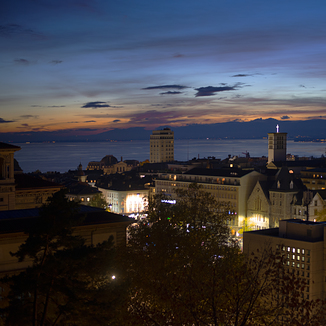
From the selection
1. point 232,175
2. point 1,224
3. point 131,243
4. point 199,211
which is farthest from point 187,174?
point 1,224

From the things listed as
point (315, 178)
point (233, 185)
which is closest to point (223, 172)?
point (233, 185)

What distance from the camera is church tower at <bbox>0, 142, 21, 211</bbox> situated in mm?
45562

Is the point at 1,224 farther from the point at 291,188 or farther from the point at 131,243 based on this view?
the point at 291,188

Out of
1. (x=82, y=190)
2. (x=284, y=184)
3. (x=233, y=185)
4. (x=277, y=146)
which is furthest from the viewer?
(x=277, y=146)

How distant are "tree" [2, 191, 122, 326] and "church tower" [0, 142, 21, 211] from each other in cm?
2375

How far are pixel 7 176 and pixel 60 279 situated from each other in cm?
2649

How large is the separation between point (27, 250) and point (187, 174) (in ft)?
339

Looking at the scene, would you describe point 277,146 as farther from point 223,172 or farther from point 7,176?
point 7,176

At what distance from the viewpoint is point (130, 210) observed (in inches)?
5384

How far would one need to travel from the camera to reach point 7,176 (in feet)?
153

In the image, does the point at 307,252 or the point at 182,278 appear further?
the point at 307,252

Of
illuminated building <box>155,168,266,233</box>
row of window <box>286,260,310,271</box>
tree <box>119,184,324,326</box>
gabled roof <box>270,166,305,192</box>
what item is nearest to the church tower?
tree <box>119,184,324,326</box>

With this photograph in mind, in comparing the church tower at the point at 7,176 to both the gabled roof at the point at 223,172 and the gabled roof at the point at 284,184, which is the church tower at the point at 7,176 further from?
the gabled roof at the point at 223,172

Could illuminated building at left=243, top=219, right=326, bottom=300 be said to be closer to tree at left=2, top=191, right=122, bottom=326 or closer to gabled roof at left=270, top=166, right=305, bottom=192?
tree at left=2, top=191, right=122, bottom=326
